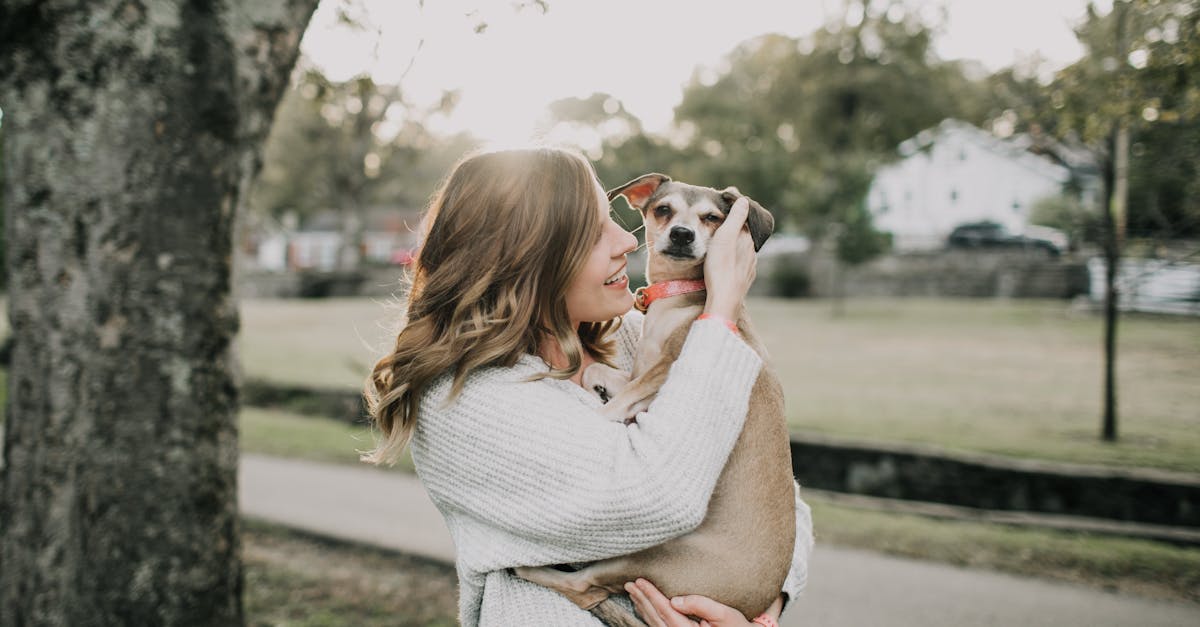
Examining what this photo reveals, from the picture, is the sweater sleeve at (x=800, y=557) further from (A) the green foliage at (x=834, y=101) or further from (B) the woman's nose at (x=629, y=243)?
(A) the green foliage at (x=834, y=101)

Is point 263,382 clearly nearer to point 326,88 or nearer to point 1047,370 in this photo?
point 326,88

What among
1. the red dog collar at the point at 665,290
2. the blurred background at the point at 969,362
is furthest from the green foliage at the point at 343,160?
the red dog collar at the point at 665,290

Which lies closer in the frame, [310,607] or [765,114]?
[310,607]

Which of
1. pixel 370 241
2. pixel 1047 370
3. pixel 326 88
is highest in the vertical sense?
pixel 370 241

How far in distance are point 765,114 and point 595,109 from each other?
16.0m

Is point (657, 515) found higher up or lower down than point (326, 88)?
lower down

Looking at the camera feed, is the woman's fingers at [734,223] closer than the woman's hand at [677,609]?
No

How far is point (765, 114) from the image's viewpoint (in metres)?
38.8

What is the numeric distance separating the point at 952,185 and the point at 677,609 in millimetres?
45773

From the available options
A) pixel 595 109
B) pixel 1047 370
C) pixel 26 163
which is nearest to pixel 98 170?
pixel 26 163

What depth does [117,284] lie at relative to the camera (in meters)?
3.00

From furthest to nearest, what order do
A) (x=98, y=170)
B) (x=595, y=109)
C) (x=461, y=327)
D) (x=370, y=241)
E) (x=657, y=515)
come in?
(x=370, y=241) < (x=595, y=109) < (x=98, y=170) < (x=461, y=327) < (x=657, y=515)

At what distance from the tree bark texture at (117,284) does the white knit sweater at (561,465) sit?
162 cm

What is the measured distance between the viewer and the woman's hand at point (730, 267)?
2.16 meters
